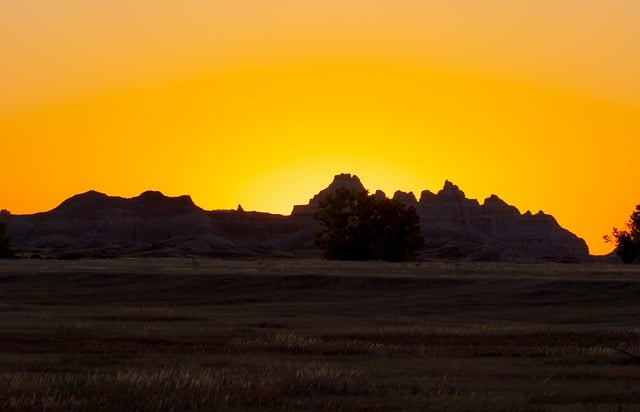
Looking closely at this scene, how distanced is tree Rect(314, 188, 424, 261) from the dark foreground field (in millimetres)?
51450

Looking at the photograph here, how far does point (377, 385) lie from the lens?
67.9ft

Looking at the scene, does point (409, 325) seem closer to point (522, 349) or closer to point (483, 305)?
point (522, 349)

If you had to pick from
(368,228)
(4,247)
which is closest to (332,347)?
(368,228)

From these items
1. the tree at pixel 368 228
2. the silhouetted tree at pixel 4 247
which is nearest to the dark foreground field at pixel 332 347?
the tree at pixel 368 228

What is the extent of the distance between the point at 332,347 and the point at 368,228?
8525 centimetres

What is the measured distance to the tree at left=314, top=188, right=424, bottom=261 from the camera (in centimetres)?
11356

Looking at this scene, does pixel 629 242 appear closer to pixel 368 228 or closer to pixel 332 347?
pixel 368 228

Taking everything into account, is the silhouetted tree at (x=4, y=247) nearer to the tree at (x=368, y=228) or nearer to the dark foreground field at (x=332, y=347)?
the tree at (x=368, y=228)

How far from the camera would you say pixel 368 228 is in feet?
374

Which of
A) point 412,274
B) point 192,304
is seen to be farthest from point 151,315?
point 412,274

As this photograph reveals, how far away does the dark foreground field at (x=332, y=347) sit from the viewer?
18.7 metres

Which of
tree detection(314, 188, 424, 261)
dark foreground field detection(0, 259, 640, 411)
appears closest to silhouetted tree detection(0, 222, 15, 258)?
tree detection(314, 188, 424, 261)

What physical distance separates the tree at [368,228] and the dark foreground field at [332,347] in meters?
51.5

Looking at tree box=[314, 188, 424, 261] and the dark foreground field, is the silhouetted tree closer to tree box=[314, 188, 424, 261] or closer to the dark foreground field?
tree box=[314, 188, 424, 261]
